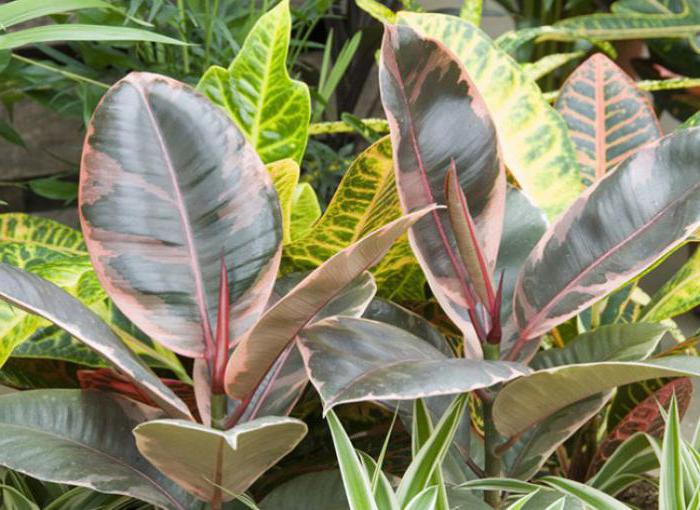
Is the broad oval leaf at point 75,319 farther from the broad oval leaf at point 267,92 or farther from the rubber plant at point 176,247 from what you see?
the broad oval leaf at point 267,92

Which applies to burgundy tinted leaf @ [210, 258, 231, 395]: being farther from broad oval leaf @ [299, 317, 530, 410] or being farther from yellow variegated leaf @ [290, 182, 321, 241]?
yellow variegated leaf @ [290, 182, 321, 241]

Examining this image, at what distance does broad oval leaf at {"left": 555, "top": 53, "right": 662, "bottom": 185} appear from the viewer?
855 millimetres

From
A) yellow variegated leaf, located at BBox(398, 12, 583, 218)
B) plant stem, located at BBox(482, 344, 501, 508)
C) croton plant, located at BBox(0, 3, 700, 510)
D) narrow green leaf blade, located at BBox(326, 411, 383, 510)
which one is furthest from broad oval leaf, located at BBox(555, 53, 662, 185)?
narrow green leaf blade, located at BBox(326, 411, 383, 510)

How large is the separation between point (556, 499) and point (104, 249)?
337 mm

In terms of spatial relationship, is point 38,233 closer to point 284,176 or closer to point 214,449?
point 284,176

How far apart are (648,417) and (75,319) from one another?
1.58 ft

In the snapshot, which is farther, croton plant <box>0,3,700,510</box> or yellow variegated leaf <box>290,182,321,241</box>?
yellow variegated leaf <box>290,182,321,241</box>

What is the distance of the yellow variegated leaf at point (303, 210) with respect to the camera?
824 mm

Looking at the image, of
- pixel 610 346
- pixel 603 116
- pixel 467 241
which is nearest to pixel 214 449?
pixel 467 241

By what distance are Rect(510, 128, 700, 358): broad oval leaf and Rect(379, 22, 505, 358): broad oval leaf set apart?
4 cm

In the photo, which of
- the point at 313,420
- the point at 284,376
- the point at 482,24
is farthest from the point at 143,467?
the point at 482,24

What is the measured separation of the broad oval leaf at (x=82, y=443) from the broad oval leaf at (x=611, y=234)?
263 millimetres

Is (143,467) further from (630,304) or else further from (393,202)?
(630,304)

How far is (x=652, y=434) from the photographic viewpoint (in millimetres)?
787
